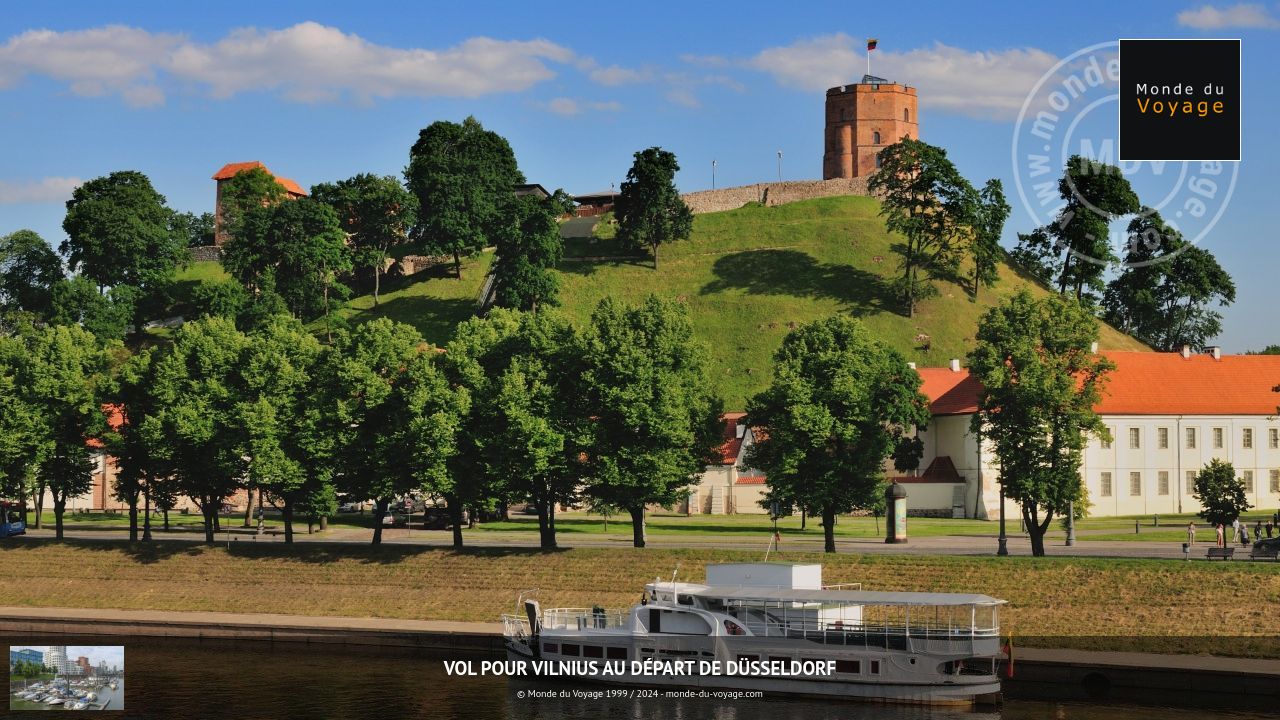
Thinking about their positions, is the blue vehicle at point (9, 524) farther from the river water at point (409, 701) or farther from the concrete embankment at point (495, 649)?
the river water at point (409, 701)

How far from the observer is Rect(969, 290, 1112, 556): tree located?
6462 centimetres

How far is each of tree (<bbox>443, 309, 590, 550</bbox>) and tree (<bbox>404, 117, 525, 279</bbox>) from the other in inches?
2654

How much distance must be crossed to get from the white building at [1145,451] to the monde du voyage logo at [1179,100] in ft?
135

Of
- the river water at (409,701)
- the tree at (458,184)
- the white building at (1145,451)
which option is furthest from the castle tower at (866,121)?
the river water at (409,701)

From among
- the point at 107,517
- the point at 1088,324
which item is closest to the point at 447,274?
the point at 107,517

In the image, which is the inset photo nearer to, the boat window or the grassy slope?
the boat window

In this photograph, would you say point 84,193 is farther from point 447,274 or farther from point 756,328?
point 756,328

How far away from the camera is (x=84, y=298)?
135500mm

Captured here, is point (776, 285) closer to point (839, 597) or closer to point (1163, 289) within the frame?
point (1163, 289)

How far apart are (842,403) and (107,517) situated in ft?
178

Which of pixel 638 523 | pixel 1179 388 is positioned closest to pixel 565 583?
pixel 638 523

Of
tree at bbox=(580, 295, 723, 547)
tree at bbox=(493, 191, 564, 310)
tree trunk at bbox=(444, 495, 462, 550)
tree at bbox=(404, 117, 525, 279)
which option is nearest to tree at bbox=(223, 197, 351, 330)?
tree at bbox=(404, 117, 525, 279)

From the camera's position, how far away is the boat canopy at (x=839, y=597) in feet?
155

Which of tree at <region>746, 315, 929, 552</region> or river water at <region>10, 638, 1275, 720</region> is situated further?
tree at <region>746, 315, 929, 552</region>
